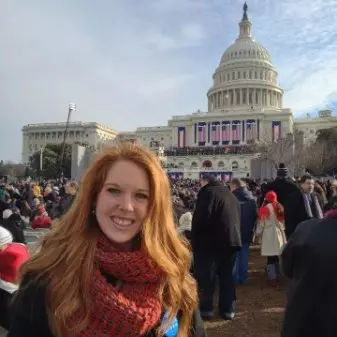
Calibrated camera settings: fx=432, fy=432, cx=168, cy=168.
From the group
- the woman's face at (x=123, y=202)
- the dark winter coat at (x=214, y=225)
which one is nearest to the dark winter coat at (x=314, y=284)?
the woman's face at (x=123, y=202)

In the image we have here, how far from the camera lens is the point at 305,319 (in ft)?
7.23

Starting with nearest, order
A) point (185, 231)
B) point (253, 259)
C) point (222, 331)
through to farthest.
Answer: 1. point (222, 331)
2. point (185, 231)
3. point (253, 259)

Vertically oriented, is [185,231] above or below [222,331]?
above

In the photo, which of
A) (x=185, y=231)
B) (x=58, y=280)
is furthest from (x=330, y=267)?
(x=185, y=231)

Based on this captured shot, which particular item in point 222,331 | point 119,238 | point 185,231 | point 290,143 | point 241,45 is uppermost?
point 241,45

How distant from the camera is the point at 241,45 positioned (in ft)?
295

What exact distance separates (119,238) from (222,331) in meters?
3.67

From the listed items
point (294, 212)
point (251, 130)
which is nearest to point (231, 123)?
point (251, 130)

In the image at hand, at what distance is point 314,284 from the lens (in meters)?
2.21

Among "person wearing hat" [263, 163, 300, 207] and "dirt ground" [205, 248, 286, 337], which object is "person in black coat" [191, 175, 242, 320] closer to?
"dirt ground" [205, 248, 286, 337]

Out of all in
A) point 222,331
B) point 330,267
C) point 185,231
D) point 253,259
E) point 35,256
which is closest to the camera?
point 35,256

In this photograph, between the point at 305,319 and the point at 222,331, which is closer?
the point at 305,319

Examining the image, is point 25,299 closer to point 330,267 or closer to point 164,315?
point 164,315

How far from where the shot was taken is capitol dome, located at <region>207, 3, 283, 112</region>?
85062 mm
